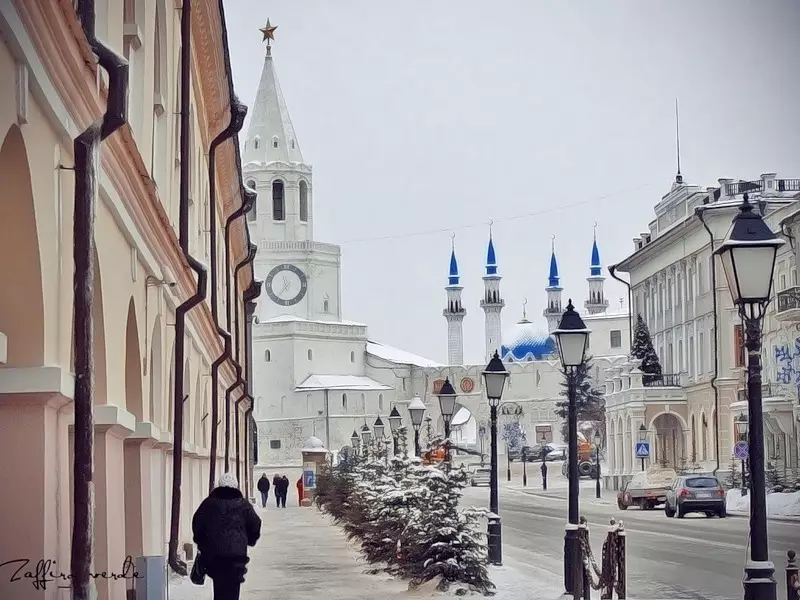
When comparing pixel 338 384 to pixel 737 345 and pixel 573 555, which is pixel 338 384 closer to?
pixel 737 345

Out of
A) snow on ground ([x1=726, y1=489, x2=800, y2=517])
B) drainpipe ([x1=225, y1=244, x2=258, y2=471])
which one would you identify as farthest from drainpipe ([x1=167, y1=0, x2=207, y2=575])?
snow on ground ([x1=726, y1=489, x2=800, y2=517])

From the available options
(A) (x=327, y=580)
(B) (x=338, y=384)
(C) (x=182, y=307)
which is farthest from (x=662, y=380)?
(B) (x=338, y=384)

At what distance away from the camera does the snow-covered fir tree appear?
1664cm

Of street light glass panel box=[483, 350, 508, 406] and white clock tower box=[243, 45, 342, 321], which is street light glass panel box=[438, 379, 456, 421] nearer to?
street light glass panel box=[483, 350, 508, 406]

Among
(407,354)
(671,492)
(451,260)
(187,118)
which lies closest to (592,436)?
(407,354)

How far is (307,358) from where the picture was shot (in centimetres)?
12388

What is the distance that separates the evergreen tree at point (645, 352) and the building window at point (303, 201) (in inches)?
2125

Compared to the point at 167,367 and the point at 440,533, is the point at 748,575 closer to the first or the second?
the point at 440,533

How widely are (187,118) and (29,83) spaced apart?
11.2 metres

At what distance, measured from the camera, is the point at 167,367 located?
18.1 m

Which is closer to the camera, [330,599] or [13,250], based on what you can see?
[13,250]

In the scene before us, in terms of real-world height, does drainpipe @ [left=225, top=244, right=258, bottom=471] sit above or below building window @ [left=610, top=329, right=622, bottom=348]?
below

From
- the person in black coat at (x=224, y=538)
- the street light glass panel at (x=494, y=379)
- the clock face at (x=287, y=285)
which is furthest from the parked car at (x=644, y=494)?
the clock face at (x=287, y=285)

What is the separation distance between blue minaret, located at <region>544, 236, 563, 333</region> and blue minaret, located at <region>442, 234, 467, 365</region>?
11890mm
